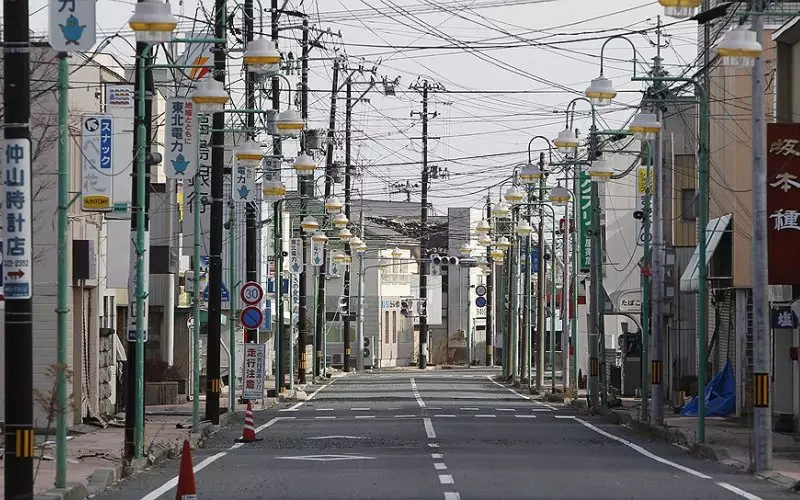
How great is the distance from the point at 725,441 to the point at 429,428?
24.6 feet

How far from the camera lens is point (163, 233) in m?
54.3

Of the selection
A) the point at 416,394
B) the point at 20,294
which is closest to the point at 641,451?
the point at 20,294

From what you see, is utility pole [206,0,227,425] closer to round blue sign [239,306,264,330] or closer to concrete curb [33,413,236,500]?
round blue sign [239,306,264,330]

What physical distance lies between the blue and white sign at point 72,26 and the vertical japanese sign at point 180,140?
15328 millimetres

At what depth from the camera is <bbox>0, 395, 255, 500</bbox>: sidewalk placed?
21922mm

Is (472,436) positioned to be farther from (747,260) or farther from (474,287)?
(474,287)

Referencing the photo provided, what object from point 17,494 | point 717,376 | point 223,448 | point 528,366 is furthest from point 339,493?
point 528,366

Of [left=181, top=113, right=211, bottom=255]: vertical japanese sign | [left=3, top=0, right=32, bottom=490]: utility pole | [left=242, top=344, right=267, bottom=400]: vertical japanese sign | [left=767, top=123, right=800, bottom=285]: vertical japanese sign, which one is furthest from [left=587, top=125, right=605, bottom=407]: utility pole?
[left=3, top=0, right=32, bottom=490]: utility pole

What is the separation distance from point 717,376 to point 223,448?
17388mm

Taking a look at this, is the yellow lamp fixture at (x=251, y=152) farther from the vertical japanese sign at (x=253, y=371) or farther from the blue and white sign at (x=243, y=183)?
the vertical japanese sign at (x=253, y=371)

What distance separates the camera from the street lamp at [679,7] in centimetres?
1925

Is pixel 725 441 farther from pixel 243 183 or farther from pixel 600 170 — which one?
pixel 243 183

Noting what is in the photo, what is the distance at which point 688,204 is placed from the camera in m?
59.2

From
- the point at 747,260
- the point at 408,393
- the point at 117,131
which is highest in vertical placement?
the point at 117,131
